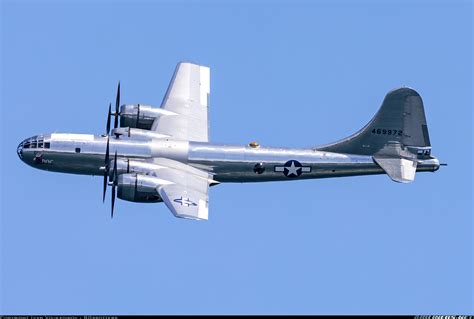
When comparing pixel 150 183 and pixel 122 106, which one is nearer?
pixel 150 183

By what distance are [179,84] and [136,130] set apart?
5.81 m

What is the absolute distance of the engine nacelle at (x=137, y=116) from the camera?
8294 cm

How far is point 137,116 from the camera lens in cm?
8300

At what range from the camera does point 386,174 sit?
268 ft

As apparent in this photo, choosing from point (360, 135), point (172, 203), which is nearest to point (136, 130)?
point (172, 203)

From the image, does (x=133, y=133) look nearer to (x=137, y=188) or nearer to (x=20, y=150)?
(x=137, y=188)

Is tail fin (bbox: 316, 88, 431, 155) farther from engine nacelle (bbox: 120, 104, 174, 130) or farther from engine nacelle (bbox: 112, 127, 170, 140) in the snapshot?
engine nacelle (bbox: 120, 104, 174, 130)

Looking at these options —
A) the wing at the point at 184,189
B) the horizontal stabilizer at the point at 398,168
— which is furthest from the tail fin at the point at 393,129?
the wing at the point at 184,189

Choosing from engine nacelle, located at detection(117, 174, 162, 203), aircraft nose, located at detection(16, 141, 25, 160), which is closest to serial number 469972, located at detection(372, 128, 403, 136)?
engine nacelle, located at detection(117, 174, 162, 203)

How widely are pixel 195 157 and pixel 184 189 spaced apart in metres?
3.32

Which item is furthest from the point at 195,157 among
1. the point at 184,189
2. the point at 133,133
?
the point at 133,133

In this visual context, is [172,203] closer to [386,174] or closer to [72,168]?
[72,168]

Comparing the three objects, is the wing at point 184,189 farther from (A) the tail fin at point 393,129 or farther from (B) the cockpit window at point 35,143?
(A) the tail fin at point 393,129

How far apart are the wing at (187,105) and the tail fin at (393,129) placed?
7577mm
